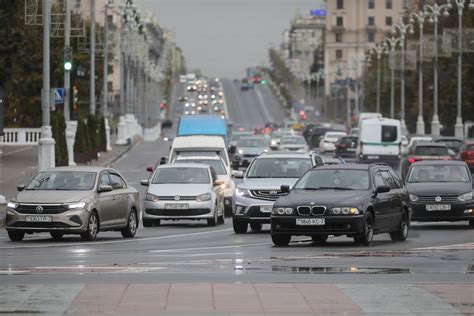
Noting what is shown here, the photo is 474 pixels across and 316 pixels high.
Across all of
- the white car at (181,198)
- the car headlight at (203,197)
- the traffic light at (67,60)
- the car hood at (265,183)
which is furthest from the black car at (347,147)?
the car hood at (265,183)

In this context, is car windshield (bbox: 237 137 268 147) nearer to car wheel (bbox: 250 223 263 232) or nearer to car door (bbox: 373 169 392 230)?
car wheel (bbox: 250 223 263 232)

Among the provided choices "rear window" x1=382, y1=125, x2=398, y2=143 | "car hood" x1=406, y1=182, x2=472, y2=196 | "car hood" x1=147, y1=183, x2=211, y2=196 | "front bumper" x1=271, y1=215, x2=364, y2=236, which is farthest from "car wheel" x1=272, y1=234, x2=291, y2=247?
"rear window" x1=382, y1=125, x2=398, y2=143

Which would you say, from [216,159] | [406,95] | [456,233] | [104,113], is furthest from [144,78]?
[456,233]

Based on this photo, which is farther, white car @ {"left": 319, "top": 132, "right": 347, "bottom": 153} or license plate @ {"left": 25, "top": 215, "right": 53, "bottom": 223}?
white car @ {"left": 319, "top": 132, "right": 347, "bottom": 153}

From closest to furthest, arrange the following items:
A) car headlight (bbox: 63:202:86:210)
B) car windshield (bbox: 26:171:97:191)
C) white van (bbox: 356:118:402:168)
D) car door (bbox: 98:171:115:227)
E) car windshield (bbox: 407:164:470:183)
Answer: car headlight (bbox: 63:202:86:210) → car windshield (bbox: 26:171:97:191) → car door (bbox: 98:171:115:227) → car windshield (bbox: 407:164:470:183) → white van (bbox: 356:118:402:168)

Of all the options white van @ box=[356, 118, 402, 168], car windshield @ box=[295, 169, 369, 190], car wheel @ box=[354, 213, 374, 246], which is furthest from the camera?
Answer: white van @ box=[356, 118, 402, 168]

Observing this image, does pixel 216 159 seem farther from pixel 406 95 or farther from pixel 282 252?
pixel 406 95

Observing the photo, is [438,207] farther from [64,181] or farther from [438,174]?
[64,181]

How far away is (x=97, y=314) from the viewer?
1404 cm

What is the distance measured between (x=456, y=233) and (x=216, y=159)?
1172cm

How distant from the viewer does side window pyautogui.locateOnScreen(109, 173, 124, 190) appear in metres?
28.8

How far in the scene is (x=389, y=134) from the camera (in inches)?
3039

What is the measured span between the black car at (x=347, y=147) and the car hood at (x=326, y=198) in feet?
191

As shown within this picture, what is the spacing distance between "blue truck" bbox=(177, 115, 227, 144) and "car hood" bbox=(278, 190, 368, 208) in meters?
35.4
